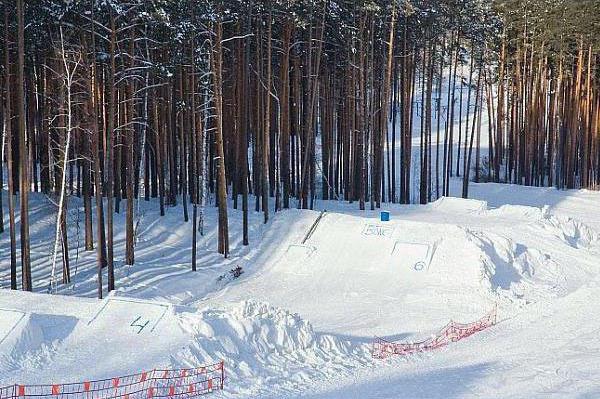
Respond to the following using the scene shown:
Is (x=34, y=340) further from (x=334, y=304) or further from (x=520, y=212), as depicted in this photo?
(x=520, y=212)

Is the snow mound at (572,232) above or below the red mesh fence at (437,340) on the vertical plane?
above

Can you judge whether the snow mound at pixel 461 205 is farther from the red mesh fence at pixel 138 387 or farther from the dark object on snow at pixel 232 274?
the red mesh fence at pixel 138 387

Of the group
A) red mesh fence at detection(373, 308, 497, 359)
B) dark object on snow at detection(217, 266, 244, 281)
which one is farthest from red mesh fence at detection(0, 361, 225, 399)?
dark object on snow at detection(217, 266, 244, 281)

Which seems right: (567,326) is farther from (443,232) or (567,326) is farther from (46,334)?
(46,334)

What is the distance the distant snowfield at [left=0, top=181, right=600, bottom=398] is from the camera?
13.0 m

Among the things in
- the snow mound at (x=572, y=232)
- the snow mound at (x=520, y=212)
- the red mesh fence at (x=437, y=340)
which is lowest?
the red mesh fence at (x=437, y=340)

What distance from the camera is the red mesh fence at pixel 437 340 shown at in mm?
15561

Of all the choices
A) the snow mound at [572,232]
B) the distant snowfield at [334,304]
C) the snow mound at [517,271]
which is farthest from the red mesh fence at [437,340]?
the snow mound at [572,232]

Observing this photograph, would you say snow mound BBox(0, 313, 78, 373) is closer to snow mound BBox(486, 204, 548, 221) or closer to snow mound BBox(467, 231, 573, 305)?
snow mound BBox(467, 231, 573, 305)

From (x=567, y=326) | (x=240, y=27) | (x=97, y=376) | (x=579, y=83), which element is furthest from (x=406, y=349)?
(x=579, y=83)

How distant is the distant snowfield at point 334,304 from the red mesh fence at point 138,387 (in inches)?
13.0

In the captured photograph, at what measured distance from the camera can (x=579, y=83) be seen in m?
39.5

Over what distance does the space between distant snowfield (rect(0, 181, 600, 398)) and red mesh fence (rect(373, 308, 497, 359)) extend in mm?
305

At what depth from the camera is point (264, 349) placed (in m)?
14.1
